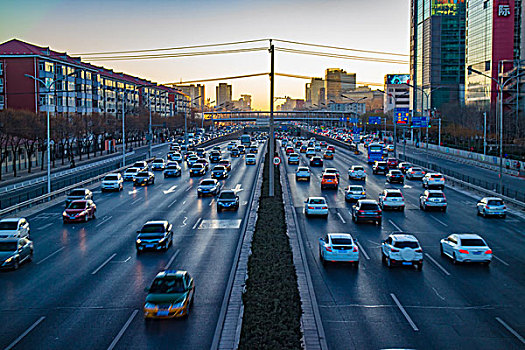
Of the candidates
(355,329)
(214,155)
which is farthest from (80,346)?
(214,155)

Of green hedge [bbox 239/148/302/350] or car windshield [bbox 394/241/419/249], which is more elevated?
car windshield [bbox 394/241/419/249]

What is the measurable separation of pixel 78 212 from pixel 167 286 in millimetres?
20081

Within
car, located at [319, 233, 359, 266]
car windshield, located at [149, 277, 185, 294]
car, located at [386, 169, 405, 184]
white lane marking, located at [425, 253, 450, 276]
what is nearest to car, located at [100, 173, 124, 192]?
car, located at [386, 169, 405, 184]

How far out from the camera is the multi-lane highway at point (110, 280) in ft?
50.0

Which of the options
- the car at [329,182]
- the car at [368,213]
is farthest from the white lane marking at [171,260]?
the car at [329,182]

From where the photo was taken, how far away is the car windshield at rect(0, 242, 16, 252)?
2325cm

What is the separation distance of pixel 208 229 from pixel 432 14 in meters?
161

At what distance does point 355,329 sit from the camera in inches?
619

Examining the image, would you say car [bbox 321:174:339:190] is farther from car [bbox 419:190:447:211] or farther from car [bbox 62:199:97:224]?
car [bbox 62:199:97:224]

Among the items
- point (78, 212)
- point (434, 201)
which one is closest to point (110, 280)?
point (78, 212)

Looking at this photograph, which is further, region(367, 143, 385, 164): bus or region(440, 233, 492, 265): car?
region(367, 143, 385, 164): bus

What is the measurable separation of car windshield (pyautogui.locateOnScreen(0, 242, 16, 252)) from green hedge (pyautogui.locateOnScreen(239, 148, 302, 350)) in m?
10.1

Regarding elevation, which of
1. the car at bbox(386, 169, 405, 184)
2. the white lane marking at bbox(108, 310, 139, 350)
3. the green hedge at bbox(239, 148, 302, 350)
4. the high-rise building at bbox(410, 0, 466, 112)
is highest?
the high-rise building at bbox(410, 0, 466, 112)

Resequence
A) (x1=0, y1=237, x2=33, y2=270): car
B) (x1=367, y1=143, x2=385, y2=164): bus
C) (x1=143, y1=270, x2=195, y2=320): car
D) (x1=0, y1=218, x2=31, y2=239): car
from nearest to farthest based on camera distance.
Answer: (x1=143, y1=270, x2=195, y2=320): car → (x1=0, y1=237, x2=33, y2=270): car → (x1=0, y1=218, x2=31, y2=239): car → (x1=367, y1=143, x2=385, y2=164): bus
